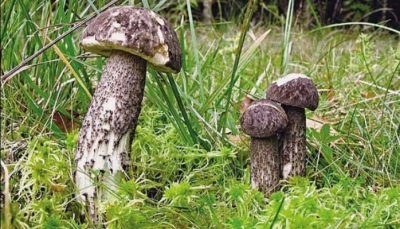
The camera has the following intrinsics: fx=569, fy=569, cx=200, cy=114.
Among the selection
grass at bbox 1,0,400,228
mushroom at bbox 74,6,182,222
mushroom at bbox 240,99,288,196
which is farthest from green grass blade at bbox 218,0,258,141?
mushroom at bbox 74,6,182,222

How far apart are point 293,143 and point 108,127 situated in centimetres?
57

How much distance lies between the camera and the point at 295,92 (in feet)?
5.39

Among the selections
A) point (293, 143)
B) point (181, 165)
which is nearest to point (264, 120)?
point (293, 143)

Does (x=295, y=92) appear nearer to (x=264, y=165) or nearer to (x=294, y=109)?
(x=294, y=109)

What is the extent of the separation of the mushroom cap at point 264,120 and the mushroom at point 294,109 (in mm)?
55

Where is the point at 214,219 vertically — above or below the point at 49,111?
below

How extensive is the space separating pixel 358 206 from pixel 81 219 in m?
0.74

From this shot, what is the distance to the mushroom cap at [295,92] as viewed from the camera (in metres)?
1.64

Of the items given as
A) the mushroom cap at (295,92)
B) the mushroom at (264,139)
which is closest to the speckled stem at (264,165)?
the mushroom at (264,139)

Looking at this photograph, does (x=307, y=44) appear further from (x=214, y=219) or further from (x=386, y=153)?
(x=214, y=219)

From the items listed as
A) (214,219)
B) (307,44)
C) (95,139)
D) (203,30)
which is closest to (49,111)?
(95,139)

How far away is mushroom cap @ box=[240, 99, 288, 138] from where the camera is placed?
157 centimetres

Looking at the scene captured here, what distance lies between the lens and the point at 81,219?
149 cm

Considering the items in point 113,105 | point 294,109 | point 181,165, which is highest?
point 113,105
